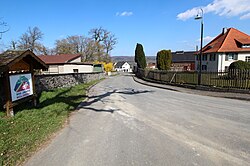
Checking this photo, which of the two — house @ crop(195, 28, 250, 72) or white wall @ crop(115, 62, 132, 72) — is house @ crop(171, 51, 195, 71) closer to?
house @ crop(195, 28, 250, 72)

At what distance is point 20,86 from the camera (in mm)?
8195

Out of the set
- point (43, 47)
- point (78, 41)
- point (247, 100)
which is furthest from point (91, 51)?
point (247, 100)

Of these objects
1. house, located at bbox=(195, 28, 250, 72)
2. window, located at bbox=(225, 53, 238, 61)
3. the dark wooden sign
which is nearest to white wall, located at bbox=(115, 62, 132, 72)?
house, located at bbox=(195, 28, 250, 72)

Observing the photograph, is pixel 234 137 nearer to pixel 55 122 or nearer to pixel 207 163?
pixel 207 163

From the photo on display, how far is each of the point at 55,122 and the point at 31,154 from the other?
2.43 meters

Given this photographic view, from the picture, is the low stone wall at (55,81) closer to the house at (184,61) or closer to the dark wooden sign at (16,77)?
the dark wooden sign at (16,77)

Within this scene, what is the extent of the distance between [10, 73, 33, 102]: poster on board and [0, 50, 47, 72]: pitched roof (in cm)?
71

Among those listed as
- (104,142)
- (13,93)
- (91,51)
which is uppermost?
(91,51)

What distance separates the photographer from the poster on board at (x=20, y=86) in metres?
7.65

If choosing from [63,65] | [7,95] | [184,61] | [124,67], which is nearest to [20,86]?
[7,95]

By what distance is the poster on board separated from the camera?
7.65 metres

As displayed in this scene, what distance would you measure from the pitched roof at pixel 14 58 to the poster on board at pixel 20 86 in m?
0.71

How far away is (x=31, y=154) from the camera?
4.34 m

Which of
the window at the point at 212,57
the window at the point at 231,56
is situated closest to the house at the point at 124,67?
the window at the point at 212,57
